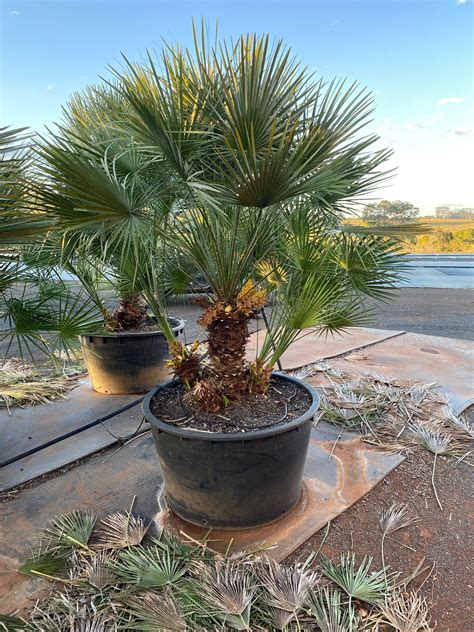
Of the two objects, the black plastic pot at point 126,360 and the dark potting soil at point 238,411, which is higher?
the dark potting soil at point 238,411

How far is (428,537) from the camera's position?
60.9 inches

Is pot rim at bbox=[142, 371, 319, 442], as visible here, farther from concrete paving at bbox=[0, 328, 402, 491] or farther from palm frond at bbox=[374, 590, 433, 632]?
concrete paving at bbox=[0, 328, 402, 491]

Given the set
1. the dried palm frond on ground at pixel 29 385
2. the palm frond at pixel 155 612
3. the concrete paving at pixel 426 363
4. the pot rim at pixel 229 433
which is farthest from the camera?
the concrete paving at pixel 426 363

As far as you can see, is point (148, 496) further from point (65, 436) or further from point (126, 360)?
point (126, 360)

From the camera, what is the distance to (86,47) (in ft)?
10.2

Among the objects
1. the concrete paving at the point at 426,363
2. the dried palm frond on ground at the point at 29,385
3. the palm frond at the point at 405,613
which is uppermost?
the palm frond at the point at 405,613

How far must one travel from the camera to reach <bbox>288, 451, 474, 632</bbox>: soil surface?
127 centimetres

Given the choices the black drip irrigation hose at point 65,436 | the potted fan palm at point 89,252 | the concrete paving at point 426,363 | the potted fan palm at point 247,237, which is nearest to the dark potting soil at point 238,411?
the potted fan palm at point 247,237

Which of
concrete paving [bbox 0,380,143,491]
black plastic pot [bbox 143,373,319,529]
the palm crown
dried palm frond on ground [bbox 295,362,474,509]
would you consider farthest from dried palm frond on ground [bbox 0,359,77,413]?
dried palm frond on ground [bbox 295,362,474,509]

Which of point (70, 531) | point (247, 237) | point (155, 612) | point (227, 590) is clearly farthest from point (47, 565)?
point (247, 237)

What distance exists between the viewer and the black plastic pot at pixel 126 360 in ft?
9.53

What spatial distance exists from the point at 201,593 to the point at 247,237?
1286mm

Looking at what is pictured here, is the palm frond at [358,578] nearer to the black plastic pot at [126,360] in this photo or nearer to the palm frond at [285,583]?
the palm frond at [285,583]

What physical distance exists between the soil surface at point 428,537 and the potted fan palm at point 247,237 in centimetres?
27
